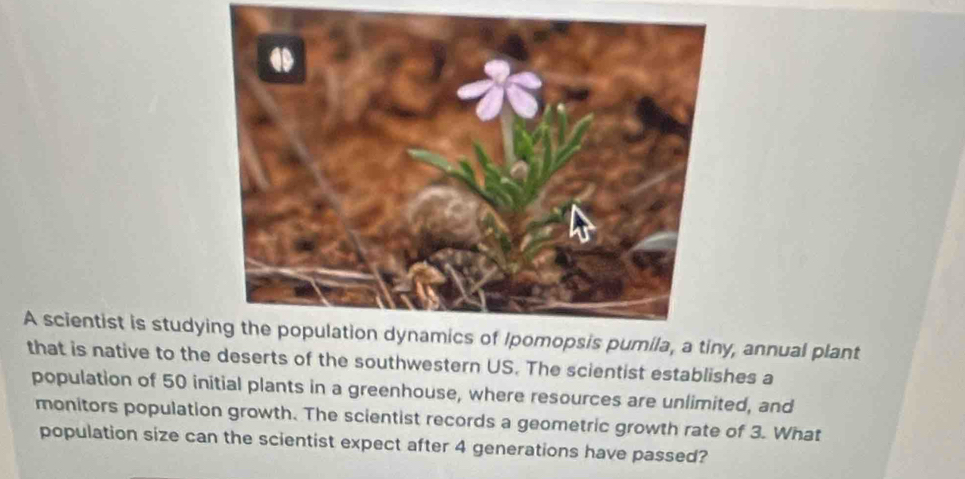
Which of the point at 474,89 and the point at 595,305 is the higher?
the point at 474,89

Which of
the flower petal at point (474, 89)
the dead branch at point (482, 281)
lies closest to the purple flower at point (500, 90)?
the flower petal at point (474, 89)

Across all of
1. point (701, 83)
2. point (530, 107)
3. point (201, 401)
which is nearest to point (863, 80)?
point (701, 83)

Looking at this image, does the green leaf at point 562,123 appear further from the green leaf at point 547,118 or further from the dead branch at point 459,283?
the dead branch at point 459,283

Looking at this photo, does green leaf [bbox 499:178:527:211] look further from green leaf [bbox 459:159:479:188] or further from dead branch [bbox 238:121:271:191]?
dead branch [bbox 238:121:271:191]

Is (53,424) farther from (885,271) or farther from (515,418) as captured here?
(885,271)

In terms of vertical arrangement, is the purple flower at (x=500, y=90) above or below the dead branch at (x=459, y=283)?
above

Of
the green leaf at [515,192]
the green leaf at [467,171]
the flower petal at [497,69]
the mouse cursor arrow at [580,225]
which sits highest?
the flower petal at [497,69]

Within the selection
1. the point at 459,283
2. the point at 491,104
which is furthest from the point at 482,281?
the point at 491,104

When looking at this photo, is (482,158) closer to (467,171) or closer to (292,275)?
(467,171)
